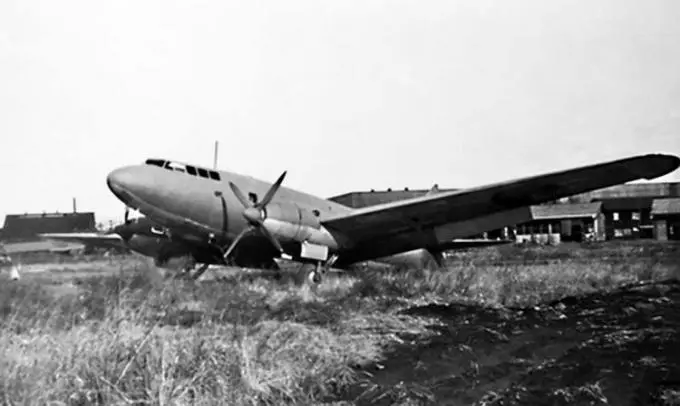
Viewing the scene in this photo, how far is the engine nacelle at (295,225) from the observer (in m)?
16.7

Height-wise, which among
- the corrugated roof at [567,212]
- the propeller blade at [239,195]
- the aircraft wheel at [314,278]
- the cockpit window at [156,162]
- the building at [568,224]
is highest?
the cockpit window at [156,162]

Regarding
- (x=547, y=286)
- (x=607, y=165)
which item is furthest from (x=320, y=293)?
(x=607, y=165)

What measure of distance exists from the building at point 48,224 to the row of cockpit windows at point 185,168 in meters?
57.1

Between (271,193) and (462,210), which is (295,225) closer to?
(271,193)

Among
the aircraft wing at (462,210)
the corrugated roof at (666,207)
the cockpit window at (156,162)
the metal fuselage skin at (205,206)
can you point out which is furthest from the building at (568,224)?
the cockpit window at (156,162)

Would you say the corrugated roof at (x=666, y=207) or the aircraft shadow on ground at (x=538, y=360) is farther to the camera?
the corrugated roof at (x=666, y=207)

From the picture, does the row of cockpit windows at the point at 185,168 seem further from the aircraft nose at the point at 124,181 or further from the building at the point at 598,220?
the building at the point at 598,220

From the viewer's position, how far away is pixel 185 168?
55.5 feet

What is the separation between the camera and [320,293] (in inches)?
592

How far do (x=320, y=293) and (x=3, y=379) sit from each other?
1052 centimetres

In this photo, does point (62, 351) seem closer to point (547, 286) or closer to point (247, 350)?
point (247, 350)

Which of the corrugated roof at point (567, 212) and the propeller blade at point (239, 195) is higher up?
the propeller blade at point (239, 195)

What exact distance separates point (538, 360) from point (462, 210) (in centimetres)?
1131

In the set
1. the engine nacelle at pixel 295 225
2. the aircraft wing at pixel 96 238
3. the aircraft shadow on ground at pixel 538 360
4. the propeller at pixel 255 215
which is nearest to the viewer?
the aircraft shadow on ground at pixel 538 360
